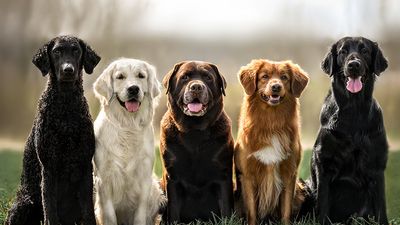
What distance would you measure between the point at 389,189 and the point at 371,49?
A: 2.74 meters

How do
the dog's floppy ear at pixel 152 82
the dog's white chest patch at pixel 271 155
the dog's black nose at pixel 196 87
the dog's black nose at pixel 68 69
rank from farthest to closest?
1. the dog's white chest patch at pixel 271 155
2. the dog's floppy ear at pixel 152 82
3. the dog's black nose at pixel 196 87
4. the dog's black nose at pixel 68 69

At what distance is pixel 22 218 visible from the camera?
5.11 m

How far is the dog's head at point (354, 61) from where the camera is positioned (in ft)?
15.9

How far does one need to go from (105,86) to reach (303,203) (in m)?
2.00

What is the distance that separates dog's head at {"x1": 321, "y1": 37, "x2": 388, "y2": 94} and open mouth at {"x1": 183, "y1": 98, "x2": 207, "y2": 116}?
3.35ft

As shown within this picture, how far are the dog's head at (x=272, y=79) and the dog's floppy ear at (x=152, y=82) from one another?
0.69 m

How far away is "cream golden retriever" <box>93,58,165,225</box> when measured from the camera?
16.3 feet

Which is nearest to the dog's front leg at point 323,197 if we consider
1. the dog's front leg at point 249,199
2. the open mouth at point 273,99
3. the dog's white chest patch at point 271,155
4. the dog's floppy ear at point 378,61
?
the dog's white chest patch at point 271,155

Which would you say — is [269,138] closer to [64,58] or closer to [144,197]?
[144,197]

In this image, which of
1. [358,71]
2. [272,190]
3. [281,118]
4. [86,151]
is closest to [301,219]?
[272,190]

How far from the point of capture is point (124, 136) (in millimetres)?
5012

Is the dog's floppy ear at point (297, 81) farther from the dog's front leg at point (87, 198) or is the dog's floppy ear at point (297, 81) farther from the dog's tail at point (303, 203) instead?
the dog's front leg at point (87, 198)

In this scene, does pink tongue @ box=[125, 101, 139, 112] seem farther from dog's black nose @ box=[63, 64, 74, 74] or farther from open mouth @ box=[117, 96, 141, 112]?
dog's black nose @ box=[63, 64, 74, 74]

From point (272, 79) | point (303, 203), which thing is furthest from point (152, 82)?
point (303, 203)
